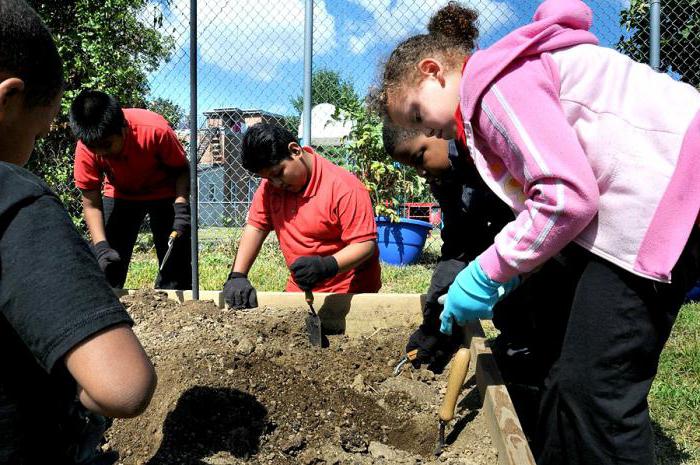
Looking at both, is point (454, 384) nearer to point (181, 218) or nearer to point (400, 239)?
point (181, 218)

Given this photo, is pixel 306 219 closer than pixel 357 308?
No

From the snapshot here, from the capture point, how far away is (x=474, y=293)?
1.41m

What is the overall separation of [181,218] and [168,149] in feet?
1.42

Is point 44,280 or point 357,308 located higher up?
point 44,280

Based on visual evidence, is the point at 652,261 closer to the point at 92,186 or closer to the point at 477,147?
the point at 477,147

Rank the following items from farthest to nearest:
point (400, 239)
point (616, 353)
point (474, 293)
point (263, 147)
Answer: point (400, 239), point (263, 147), point (474, 293), point (616, 353)

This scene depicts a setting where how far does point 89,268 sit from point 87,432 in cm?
42

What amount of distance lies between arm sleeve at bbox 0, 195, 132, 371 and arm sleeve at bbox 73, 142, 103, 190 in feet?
9.20

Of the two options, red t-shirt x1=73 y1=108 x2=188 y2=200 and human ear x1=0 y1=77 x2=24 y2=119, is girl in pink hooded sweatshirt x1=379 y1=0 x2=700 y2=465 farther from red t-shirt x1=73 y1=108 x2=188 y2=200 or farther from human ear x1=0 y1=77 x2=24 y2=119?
red t-shirt x1=73 y1=108 x2=188 y2=200

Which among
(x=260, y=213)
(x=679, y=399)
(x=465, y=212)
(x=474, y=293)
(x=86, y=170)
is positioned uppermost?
(x=474, y=293)

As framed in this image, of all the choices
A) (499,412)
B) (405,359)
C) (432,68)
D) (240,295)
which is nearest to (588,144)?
(432,68)

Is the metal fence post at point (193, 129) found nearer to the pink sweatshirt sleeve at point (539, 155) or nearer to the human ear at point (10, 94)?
the pink sweatshirt sleeve at point (539, 155)

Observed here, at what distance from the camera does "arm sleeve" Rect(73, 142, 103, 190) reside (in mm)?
3295

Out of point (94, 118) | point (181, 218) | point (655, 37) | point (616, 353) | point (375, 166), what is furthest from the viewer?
point (375, 166)
